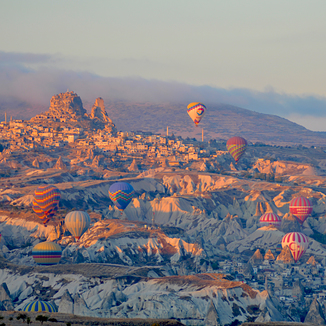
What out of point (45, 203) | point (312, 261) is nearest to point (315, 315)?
point (312, 261)

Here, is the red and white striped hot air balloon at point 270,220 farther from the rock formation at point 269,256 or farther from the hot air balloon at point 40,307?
the hot air balloon at point 40,307

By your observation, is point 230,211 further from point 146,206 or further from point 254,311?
point 254,311

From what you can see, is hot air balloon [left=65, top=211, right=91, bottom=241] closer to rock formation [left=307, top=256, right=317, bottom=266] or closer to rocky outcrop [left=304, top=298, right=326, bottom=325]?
rock formation [left=307, top=256, right=317, bottom=266]

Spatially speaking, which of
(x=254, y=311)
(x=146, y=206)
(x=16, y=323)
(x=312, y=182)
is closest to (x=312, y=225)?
(x=146, y=206)

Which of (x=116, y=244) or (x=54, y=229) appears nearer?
(x=116, y=244)

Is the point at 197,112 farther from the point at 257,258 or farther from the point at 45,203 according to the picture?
the point at 257,258
